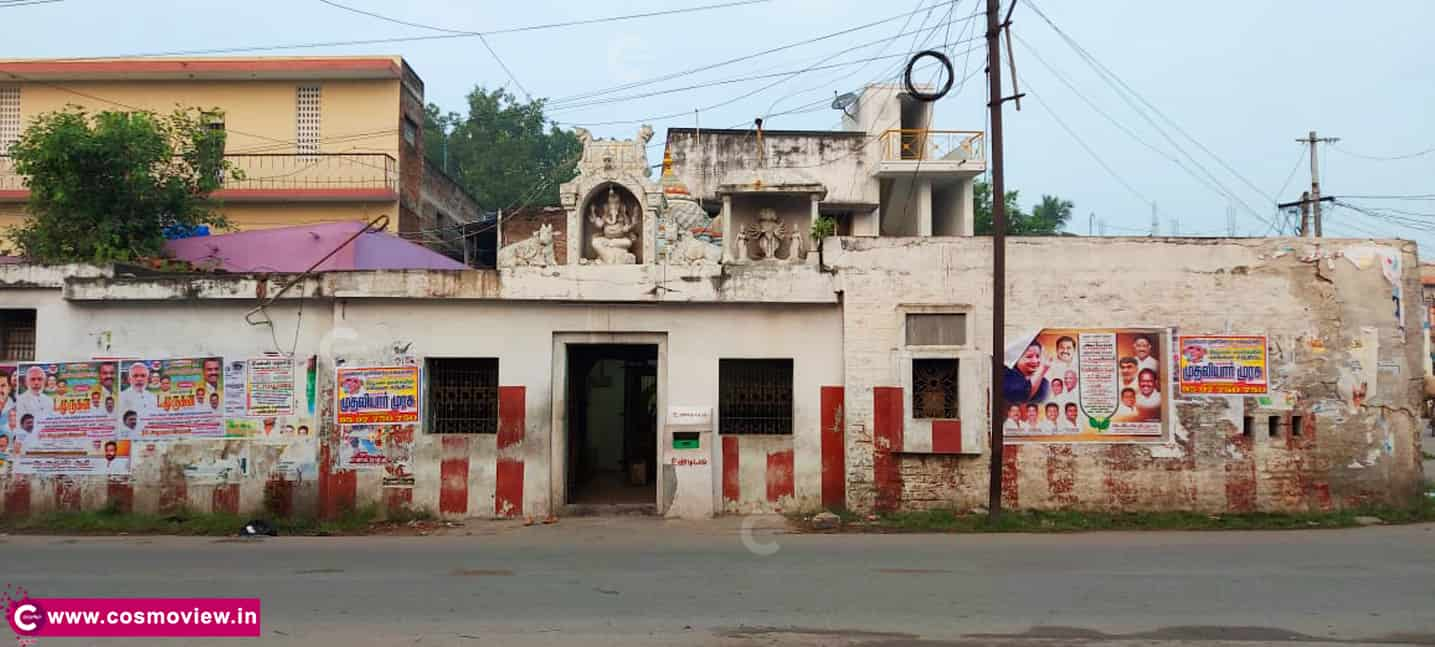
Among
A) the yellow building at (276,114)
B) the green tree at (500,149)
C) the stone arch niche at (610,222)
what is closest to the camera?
the stone arch niche at (610,222)

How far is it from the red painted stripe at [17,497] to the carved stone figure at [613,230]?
8.91 meters

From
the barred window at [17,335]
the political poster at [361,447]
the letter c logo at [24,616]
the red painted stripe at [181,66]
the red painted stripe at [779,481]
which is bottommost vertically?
the letter c logo at [24,616]

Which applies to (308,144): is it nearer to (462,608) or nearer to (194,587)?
(194,587)

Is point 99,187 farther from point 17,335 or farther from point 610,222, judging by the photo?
point 610,222

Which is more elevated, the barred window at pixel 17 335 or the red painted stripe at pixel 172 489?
the barred window at pixel 17 335

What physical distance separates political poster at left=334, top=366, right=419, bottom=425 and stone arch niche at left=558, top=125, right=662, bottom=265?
9.88ft

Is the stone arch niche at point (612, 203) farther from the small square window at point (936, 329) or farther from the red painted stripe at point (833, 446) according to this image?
the small square window at point (936, 329)

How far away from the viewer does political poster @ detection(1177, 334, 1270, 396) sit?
12.8 meters

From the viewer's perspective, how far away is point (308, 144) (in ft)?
74.6

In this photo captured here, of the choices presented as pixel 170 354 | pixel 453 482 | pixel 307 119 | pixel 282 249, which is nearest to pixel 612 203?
pixel 453 482

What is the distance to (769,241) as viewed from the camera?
14.2m

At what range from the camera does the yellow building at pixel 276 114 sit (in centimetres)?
2214

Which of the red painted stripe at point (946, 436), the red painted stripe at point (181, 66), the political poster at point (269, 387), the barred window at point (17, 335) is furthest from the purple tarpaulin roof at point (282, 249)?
the red painted stripe at point (946, 436)

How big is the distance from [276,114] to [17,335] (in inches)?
426
